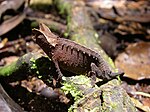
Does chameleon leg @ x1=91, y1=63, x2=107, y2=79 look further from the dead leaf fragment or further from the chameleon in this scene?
the dead leaf fragment

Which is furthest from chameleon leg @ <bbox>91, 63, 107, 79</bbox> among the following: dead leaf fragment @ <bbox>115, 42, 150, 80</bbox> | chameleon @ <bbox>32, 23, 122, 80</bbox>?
dead leaf fragment @ <bbox>115, 42, 150, 80</bbox>

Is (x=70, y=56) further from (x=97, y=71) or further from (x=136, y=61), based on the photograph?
(x=136, y=61)

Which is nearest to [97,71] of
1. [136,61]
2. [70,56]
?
[70,56]

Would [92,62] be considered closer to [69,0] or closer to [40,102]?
[40,102]

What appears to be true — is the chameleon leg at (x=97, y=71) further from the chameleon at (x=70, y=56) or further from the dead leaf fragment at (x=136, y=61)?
the dead leaf fragment at (x=136, y=61)

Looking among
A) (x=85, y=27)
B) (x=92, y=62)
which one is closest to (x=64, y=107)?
(x=92, y=62)

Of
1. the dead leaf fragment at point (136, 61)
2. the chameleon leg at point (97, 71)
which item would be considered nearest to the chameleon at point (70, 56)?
the chameleon leg at point (97, 71)
